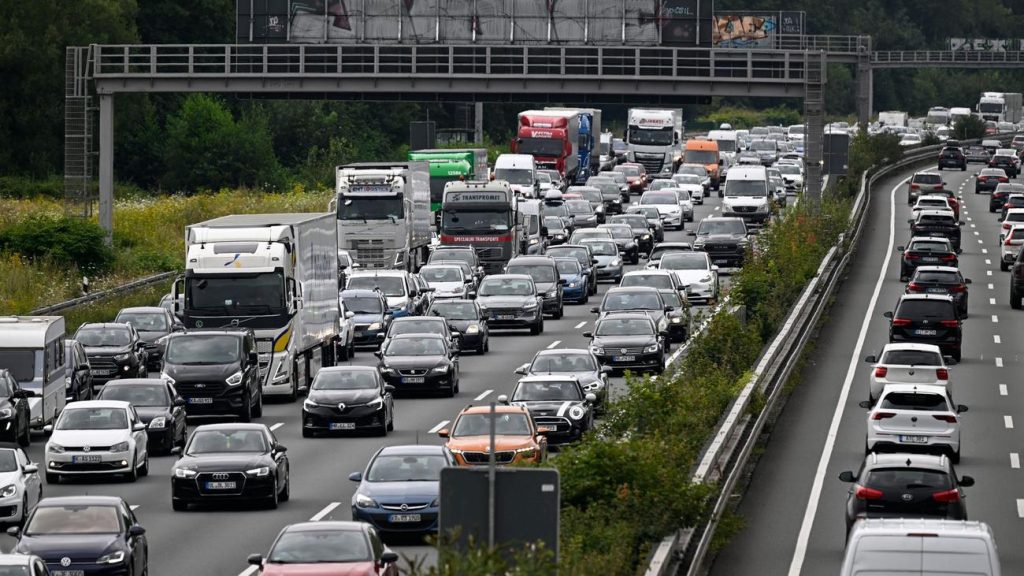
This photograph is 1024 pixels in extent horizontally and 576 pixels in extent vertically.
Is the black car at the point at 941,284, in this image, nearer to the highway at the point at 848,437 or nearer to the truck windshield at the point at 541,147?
the highway at the point at 848,437

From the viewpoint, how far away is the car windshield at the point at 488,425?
31.8 metres

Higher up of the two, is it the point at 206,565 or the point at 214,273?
the point at 214,273

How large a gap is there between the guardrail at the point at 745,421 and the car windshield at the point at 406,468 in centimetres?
339

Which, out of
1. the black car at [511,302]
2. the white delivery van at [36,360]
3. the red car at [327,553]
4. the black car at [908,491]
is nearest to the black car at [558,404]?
the white delivery van at [36,360]

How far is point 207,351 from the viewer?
40156mm

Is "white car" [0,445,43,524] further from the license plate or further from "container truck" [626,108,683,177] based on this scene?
"container truck" [626,108,683,177]

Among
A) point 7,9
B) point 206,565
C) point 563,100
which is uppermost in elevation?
point 7,9

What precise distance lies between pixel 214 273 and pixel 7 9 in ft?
225

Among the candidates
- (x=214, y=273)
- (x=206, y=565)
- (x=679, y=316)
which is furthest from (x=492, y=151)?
(x=206, y=565)

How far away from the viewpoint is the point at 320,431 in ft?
124

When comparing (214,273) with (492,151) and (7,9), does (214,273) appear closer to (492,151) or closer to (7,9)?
(7,9)

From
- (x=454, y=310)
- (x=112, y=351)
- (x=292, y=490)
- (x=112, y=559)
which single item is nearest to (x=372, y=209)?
(x=454, y=310)

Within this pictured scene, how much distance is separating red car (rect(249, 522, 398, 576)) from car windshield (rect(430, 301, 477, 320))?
28874 millimetres

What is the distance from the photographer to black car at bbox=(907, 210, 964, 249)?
73.9m
